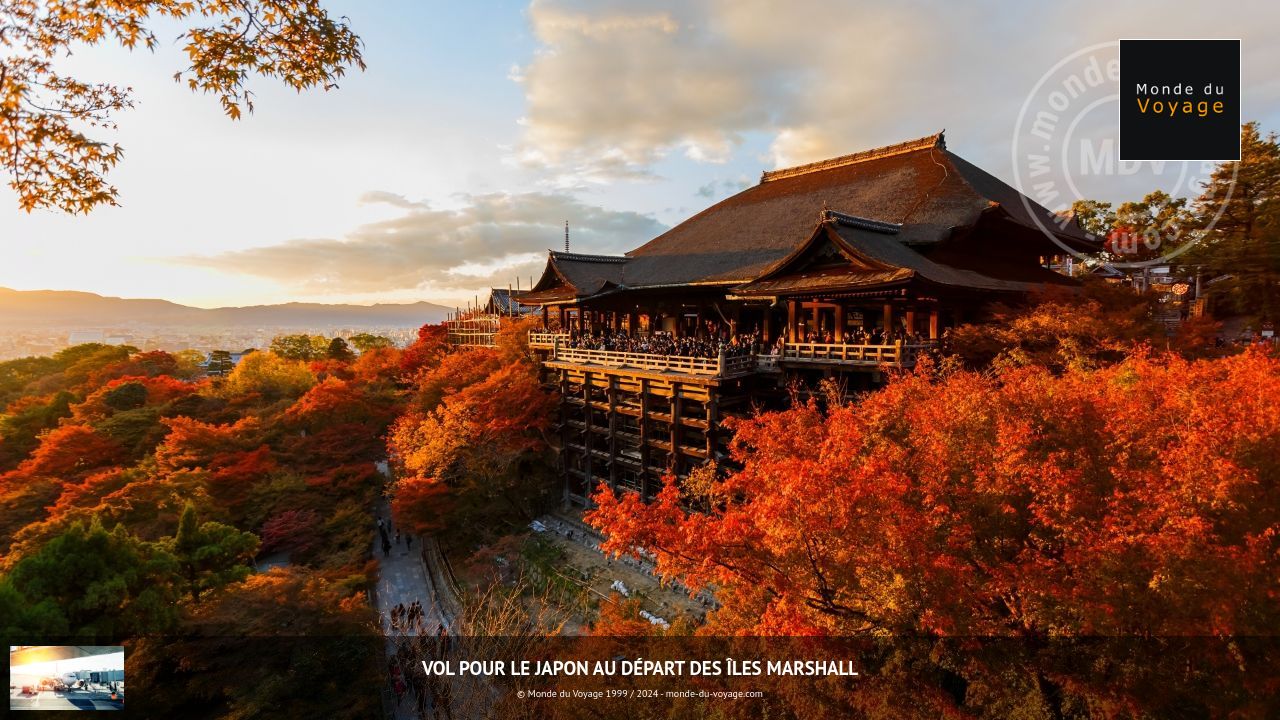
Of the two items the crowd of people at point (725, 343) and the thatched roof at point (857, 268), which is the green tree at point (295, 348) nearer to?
the crowd of people at point (725, 343)

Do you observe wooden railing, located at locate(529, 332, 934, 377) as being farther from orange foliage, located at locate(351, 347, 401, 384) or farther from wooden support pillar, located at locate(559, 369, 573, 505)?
orange foliage, located at locate(351, 347, 401, 384)

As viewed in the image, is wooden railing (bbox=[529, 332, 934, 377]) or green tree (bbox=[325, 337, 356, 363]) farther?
green tree (bbox=[325, 337, 356, 363])

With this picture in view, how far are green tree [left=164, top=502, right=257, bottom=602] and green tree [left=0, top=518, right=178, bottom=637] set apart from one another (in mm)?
1698

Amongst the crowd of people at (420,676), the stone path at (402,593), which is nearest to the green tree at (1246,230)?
the crowd of people at (420,676)

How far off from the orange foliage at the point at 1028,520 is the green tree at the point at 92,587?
12167mm

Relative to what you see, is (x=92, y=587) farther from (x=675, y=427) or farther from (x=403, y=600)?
(x=675, y=427)

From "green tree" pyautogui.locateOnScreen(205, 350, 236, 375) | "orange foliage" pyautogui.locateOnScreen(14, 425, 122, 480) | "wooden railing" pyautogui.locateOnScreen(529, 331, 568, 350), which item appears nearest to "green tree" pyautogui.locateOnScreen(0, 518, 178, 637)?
"wooden railing" pyautogui.locateOnScreen(529, 331, 568, 350)

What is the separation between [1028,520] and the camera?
26.8 ft

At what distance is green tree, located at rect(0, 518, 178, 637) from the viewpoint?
10.7 meters

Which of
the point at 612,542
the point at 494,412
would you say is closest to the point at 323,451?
the point at 494,412

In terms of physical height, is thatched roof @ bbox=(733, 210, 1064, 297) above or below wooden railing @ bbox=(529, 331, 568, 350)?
above

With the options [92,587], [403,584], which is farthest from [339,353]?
[92,587]

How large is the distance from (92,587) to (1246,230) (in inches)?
1800

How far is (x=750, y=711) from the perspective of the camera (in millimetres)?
9734
